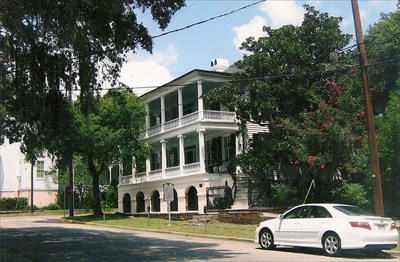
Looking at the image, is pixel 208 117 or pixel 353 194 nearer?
pixel 353 194

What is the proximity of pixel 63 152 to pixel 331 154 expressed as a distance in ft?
63.9

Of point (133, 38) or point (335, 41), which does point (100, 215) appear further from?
point (133, 38)

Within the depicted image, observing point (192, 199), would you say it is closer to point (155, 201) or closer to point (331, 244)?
point (155, 201)

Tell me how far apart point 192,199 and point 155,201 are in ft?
20.1

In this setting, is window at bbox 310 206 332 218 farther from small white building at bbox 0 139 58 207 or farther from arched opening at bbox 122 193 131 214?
small white building at bbox 0 139 58 207

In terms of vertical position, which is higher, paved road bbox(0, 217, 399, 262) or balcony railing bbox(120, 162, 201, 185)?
balcony railing bbox(120, 162, 201, 185)

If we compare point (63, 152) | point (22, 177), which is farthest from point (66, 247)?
point (22, 177)

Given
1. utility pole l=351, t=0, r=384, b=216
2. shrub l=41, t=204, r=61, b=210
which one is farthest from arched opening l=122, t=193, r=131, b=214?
utility pole l=351, t=0, r=384, b=216

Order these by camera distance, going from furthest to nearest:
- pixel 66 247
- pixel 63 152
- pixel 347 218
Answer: pixel 63 152
pixel 66 247
pixel 347 218

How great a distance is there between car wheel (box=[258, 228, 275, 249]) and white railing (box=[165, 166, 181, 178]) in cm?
1970

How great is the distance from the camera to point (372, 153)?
670 inches

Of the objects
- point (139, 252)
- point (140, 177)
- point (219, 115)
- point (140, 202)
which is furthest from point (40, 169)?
point (139, 252)

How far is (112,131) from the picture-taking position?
1379 inches

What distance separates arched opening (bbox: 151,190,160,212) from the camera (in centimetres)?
3972
